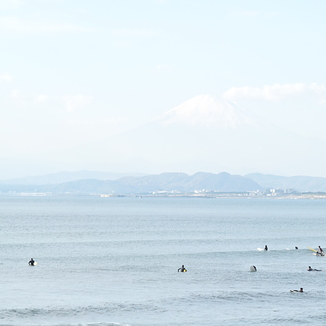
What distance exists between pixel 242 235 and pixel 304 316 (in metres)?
73.5

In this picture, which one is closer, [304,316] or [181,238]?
[304,316]

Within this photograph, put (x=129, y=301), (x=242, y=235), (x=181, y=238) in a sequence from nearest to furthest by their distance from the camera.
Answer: (x=129, y=301) < (x=181, y=238) < (x=242, y=235)

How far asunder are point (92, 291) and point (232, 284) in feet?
45.1

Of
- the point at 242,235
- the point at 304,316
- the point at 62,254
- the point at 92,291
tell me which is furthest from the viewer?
the point at 242,235

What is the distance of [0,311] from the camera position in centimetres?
4625

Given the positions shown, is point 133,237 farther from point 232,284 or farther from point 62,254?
point 232,284

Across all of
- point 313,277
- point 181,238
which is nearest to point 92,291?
point 313,277

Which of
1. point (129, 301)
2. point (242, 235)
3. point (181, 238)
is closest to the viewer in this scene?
point (129, 301)

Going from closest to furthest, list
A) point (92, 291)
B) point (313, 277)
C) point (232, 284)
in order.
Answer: point (92, 291)
point (232, 284)
point (313, 277)

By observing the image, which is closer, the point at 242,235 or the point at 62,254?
the point at 62,254

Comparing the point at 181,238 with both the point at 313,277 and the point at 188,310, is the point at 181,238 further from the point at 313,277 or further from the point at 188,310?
the point at 188,310

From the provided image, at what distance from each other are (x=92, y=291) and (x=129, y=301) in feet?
17.2

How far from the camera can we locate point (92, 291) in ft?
178

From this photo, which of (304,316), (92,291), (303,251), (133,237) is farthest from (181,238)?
(304,316)
